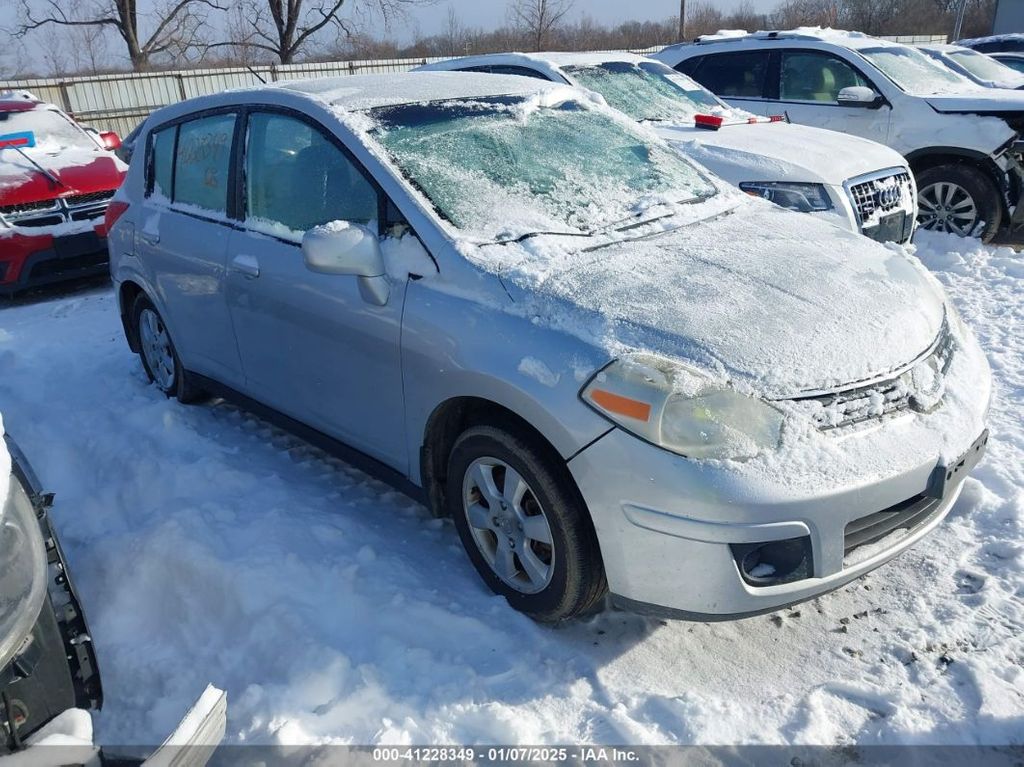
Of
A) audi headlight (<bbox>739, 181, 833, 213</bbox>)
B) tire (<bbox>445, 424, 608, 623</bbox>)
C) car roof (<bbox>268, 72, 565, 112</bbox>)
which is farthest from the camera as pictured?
audi headlight (<bbox>739, 181, 833, 213</bbox>)

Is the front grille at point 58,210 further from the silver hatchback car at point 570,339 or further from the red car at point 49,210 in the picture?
the silver hatchback car at point 570,339

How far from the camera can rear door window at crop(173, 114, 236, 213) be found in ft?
→ 12.7

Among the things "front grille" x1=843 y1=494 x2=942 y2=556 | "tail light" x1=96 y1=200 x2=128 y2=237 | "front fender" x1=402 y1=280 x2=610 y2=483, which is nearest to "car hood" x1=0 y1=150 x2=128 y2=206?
"tail light" x1=96 y1=200 x2=128 y2=237

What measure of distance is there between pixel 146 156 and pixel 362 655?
10.9 ft

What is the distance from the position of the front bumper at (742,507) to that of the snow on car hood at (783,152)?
143 inches

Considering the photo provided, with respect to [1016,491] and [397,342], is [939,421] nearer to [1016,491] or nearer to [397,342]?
[1016,491]

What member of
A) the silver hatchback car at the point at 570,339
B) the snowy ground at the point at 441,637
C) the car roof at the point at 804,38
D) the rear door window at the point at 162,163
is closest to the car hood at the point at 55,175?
the rear door window at the point at 162,163

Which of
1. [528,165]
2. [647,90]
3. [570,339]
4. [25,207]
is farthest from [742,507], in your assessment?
[25,207]

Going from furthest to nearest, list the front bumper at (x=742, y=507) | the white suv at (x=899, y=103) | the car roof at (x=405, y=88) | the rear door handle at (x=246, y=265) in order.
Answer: the white suv at (x=899, y=103), the rear door handle at (x=246, y=265), the car roof at (x=405, y=88), the front bumper at (x=742, y=507)

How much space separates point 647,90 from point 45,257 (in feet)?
18.0

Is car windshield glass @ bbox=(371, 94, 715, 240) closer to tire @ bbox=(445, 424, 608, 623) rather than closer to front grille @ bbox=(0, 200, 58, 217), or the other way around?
tire @ bbox=(445, 424, 608, 623)

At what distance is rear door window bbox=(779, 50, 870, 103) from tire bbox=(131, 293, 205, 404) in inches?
254

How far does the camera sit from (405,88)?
11.8 ft

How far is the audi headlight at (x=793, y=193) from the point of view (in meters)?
5.62
